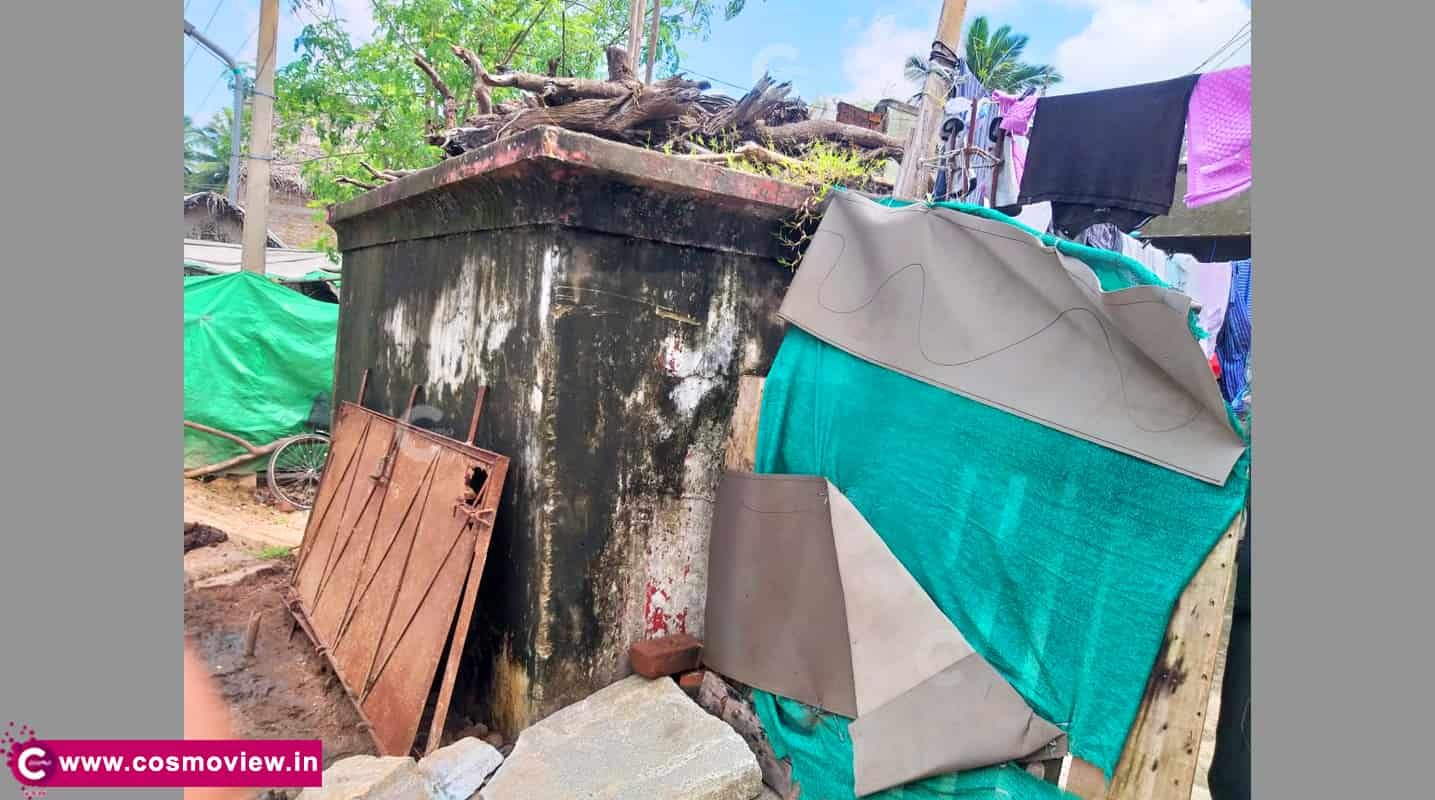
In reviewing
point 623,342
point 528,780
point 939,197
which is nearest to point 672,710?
point 528,780

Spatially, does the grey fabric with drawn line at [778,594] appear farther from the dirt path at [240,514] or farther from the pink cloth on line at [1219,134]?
the dirt path at [240,514]

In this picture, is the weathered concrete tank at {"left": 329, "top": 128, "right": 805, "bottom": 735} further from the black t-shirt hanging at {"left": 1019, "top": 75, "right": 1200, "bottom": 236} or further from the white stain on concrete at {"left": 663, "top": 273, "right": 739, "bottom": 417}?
the black t-shirt hanging at {"left": 1019, "top": 75, "right": 1200, "bottom": 236}

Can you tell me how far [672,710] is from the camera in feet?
10.2

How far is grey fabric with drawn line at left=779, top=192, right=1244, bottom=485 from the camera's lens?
235 cm

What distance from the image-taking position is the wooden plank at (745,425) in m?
3.57

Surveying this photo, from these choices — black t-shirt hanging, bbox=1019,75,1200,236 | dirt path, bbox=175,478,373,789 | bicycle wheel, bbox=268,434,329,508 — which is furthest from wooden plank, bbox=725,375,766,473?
bicycle wheel, bbox=268,434,329,508

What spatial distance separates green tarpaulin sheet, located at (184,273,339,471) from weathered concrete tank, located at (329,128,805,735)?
6.59m

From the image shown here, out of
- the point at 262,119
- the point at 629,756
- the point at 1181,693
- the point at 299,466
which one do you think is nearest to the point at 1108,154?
the point at 1181,693

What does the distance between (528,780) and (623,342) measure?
173cm

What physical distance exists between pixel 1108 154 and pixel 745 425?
2.81 meters

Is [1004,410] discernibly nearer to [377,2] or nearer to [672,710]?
[672,710]

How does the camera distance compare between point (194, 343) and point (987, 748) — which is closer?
point (987, 748)

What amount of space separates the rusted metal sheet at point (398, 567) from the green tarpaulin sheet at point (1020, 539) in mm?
1374

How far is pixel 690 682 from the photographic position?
340 cm
